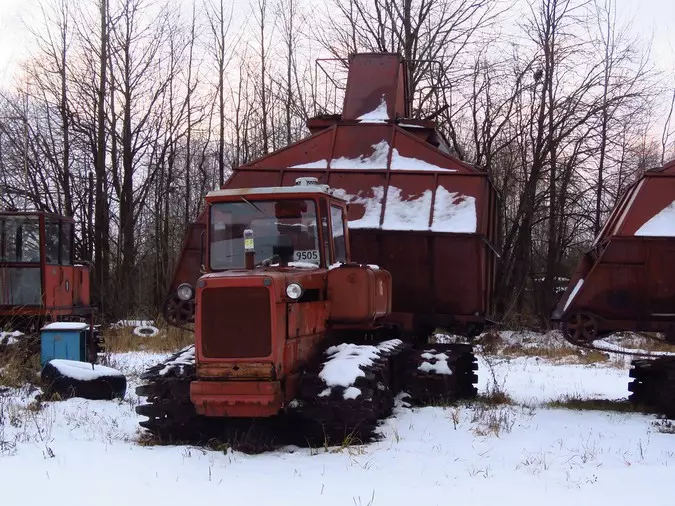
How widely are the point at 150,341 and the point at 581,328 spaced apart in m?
12.0

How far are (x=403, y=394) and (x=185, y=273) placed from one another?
11.9 ft

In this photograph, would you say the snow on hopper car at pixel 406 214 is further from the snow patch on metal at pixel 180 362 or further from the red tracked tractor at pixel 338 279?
the snow patch on metal at pixel 180 362

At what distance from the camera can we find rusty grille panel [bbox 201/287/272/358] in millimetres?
7156

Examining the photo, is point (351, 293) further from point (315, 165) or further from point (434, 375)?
point (315, 165)

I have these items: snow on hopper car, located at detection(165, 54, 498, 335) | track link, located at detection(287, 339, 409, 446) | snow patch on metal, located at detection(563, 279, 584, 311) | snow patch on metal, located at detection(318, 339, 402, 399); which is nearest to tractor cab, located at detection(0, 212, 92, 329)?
snow on hopper car, located at detection(165, 54, 498, 335)

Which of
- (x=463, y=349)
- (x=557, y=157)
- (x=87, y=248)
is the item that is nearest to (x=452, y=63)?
(x=557, y=157)

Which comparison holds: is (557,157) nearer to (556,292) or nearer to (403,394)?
(556,292)

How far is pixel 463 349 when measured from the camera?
11477 millimetres

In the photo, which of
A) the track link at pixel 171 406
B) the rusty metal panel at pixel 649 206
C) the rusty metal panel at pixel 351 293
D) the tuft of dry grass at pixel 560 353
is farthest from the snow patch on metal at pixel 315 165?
the tuft of dry grass at pixel 560 353

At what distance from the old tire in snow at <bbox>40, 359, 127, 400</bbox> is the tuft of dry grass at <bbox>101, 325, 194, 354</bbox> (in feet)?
24.1

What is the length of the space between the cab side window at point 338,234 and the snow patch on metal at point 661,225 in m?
3.99

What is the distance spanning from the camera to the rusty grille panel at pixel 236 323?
23.5 ft

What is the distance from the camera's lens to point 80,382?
10.2 meters

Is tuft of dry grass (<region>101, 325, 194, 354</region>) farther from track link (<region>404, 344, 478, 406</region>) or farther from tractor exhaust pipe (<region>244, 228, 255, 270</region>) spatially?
tractor exhaust pipe (<region>244, 228, 255, 270</region>)
